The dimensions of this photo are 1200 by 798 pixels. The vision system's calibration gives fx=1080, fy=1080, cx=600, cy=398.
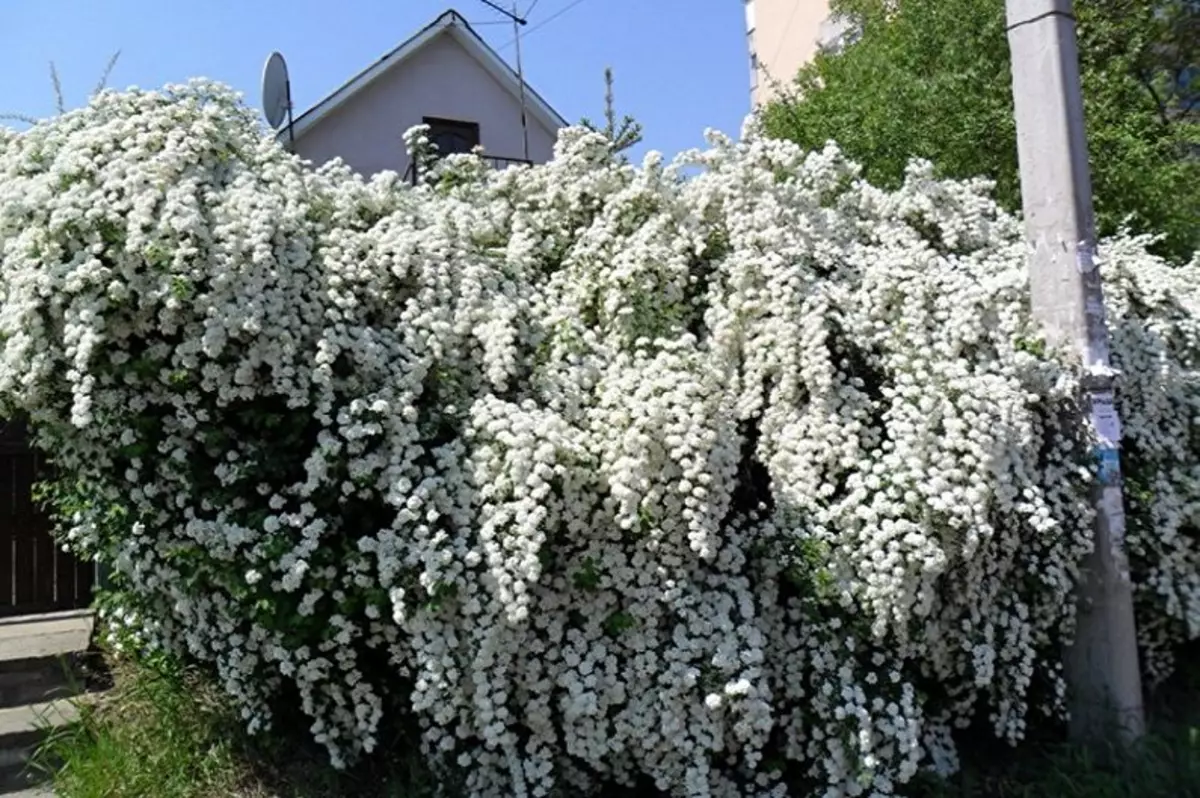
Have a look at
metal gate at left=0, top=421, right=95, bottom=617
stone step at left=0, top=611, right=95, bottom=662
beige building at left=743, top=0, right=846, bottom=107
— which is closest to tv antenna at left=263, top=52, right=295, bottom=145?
metal gate at left=0, top=421, right=95, bottom=617

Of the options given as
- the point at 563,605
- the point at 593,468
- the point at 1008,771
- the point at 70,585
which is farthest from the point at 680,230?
the point at 70,585

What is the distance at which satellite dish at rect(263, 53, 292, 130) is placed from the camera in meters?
8.68

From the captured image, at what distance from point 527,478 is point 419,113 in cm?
1587

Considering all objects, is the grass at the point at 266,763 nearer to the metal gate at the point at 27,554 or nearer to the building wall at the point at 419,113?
the metal gate at the point at 27,554

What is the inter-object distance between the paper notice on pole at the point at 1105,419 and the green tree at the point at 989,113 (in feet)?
11.3

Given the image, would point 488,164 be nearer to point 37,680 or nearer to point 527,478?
point 527,478

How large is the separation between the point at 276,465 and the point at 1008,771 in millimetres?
3335

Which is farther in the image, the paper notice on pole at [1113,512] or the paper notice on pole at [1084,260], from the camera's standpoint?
the paper notice on pole at [1084,260]

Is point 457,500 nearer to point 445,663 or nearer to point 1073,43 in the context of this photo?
point 445,663

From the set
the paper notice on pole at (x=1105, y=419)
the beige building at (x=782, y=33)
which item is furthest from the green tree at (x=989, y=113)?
the beige building at (x=782, y=33)

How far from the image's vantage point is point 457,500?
4055 mm

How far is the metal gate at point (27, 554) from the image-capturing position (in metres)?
6.30

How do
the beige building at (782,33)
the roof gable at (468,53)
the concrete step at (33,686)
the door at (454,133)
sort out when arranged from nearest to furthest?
the concrete step at (33,686) → the roof gable at (468,53) → the door at (454,133) → the beige building at (782,33)

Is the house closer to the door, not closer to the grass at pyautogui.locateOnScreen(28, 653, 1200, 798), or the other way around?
the door
